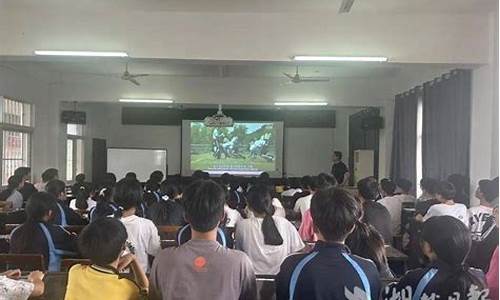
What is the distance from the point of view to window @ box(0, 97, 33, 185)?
955cm

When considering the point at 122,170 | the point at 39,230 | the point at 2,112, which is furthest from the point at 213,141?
the point at 39,230

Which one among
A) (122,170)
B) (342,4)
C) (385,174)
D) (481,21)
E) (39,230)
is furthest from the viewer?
(122,170)

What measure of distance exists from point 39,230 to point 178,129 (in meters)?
12.7

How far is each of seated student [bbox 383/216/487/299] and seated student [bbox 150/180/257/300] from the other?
0.56 m

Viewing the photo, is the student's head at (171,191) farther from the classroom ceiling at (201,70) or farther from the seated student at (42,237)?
the classroom ceiling at (201,70)

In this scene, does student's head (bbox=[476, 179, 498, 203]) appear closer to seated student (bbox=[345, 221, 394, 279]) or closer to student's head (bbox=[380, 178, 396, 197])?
student's head (bbox=[380, 178, 396, 197])

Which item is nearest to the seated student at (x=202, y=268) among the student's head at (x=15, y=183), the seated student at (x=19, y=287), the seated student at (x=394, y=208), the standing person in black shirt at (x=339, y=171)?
the seated student at (x=19, y=287)

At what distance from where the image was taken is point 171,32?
659 centimetres

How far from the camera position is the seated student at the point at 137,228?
11.8 ft

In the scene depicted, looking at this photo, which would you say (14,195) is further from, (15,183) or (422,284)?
(422,284)

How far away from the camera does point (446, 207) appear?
4977mm

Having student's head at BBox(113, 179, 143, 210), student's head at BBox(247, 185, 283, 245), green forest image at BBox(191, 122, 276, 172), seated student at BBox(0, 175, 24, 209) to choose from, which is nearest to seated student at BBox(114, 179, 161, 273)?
student's head at BBox(113, 179, 143, 210)

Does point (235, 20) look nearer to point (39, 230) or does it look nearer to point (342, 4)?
point (342, 4)

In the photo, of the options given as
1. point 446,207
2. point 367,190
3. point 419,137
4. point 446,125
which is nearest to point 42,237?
point 367,190
